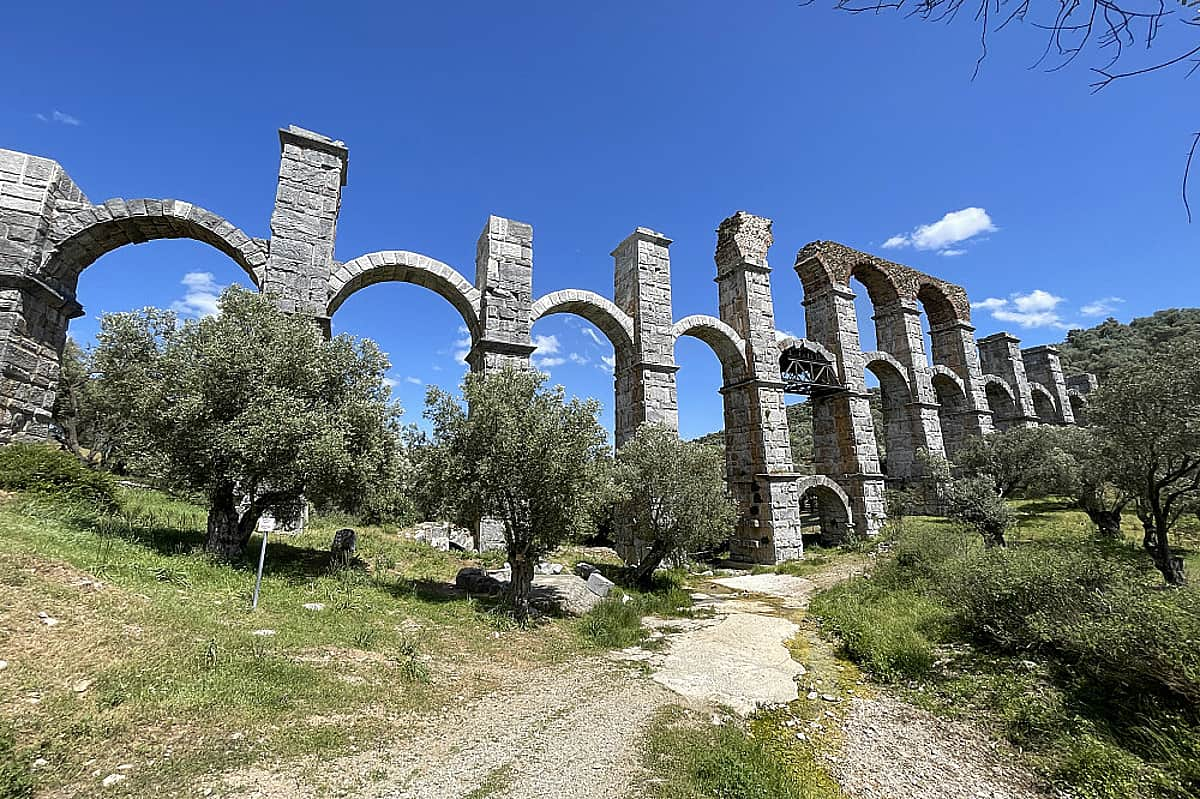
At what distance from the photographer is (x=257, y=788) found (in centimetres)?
341

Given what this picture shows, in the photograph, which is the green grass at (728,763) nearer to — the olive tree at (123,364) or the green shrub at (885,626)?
the green shrub at (885,626)

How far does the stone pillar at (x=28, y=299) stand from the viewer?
32.7 ft

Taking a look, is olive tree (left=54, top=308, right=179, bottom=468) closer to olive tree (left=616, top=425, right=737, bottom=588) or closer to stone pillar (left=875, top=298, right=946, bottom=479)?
olive tree (left=616, top=425, right=737, bottom=588)

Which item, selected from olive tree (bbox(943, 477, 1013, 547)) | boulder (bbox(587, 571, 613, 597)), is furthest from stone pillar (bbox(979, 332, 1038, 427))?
boulder (bbox(587, 571, 613, 597))

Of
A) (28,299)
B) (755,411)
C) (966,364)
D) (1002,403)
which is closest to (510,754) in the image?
(28,299)

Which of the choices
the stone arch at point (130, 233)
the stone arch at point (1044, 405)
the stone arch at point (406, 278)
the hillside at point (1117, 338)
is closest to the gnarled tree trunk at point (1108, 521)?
the stone arch at point (1044, 405)

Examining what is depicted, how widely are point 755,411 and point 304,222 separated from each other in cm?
1433

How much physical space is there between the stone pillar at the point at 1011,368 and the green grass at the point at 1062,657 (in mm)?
20334

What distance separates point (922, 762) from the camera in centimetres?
452

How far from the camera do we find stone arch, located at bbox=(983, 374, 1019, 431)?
85.9 feet

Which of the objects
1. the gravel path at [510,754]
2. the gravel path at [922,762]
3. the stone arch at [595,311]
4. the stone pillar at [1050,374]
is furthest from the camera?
the stone pillar at [1050,374]

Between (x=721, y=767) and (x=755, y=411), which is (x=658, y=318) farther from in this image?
(x=721, y=767)

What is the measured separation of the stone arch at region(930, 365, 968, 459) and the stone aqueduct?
89 millimetres

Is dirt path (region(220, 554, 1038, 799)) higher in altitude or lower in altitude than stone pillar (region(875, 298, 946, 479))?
lower
